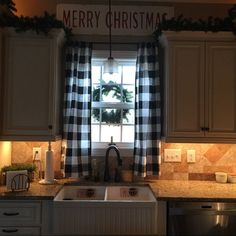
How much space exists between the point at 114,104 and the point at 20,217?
1.46 meters

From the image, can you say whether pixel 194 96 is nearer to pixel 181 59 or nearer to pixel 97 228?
pixel 181 59

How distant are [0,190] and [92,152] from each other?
0.97m

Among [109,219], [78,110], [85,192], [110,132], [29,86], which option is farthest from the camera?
[110,132]

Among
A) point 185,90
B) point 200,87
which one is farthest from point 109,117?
point 200,87

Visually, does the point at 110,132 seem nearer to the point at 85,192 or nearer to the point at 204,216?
the point at 85,192

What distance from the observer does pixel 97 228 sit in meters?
2.55

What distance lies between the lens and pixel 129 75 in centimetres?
347

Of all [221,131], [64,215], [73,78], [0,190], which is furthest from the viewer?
[73,78]

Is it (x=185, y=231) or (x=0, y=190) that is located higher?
(x=0, y=190)

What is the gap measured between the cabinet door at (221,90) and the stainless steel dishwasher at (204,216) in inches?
26.8

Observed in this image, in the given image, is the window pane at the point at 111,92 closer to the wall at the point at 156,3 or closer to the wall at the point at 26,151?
the wall at the point at 26,151

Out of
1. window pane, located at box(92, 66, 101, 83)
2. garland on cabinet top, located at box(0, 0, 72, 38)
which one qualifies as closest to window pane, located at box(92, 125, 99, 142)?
window pane, located at box(92, 66, 101, 83)

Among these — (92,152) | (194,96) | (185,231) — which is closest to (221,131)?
(194,96)

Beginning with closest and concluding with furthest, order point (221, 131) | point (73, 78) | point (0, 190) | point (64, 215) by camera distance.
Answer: point (64, 215) → point (0, 190) → point (221, 131) → point (73, 78)
